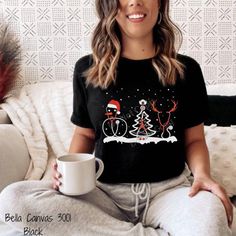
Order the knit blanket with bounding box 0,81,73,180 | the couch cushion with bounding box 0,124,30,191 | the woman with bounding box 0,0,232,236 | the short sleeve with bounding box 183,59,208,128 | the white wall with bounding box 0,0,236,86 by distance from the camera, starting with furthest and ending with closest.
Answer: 1. the white wall with bounding box 0,0,236,86
2. the knit blanket with bounding box 0,81,73,180
3. the couch cushion with bounding box 0,124,30,191
4. the short sleeve with bounding box 183,59,208,128
5. the woman with bounding box 0,0,232,236

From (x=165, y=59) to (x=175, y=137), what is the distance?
0.23 metres

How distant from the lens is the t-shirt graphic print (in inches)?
41.8

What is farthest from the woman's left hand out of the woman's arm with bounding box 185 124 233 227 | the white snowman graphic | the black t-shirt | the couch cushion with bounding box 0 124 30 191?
the couch cushion with bounding box 0 124 30 191

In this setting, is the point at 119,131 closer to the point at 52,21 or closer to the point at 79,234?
the point at 79,234

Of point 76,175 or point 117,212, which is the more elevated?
point 76,175

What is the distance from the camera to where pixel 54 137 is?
1526 mm

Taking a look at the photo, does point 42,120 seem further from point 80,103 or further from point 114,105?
point 114,105

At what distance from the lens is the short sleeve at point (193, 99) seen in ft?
3.65

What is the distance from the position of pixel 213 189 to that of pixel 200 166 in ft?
0.38

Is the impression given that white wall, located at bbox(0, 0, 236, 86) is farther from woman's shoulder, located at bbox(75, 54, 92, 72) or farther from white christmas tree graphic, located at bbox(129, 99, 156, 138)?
white christmas tree graphic, located at bbox(129, 99, 156, 138)

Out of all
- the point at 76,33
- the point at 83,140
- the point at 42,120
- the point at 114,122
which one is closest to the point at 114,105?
the point at 114,122

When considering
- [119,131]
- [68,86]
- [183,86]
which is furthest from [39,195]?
[68,86]

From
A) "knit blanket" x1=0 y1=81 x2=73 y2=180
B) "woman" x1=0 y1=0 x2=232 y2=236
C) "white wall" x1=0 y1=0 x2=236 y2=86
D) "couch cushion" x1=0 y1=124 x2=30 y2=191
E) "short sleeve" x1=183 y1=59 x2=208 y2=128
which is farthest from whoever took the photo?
"white wall" x1=0 y1=0 x2=236 y2=86

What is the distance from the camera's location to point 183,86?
1.11m
